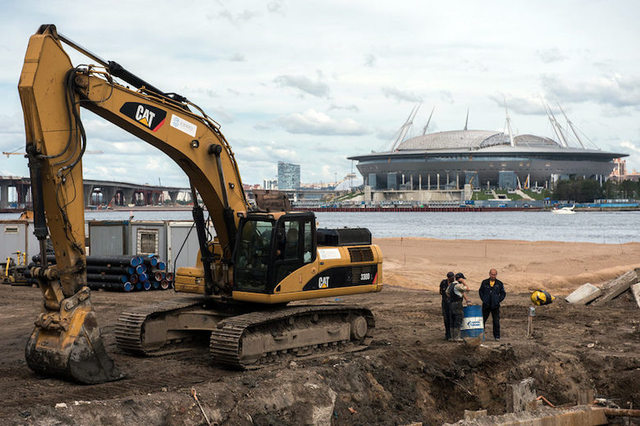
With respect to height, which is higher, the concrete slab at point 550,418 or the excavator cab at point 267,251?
the excavator cab at point 267,251

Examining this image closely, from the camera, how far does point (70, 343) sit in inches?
417

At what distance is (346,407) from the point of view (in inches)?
488

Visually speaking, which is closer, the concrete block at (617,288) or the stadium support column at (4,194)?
the concrete block at (617,288)

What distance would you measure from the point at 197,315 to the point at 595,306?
1346 centimetres

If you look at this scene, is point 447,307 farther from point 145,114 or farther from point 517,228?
point 517,228

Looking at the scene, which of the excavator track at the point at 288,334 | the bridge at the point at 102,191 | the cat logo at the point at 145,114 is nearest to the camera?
the cat logo at the point at 145,114

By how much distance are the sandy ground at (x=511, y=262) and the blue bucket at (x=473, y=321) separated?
12382mm

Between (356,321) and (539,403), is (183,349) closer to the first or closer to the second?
(356,321)

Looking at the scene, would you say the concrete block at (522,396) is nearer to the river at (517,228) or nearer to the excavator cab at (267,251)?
the excavator cab at (267,251)

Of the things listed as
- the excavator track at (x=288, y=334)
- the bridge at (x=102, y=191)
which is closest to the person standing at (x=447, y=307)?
the excavator track at (x=288, y=334)

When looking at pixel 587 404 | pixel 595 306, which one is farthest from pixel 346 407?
pixel 595 306

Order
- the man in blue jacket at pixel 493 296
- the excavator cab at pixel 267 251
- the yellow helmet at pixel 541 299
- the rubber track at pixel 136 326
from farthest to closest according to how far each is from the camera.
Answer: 1. the yellow helmet at pixel 541 299
2. the man in blue jacket at pixel 493 296
3. the rubber track at pixel 136 326
4. the excavator cab at pixel 267 251

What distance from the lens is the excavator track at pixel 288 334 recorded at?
40.8 ft

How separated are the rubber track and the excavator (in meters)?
0.03
